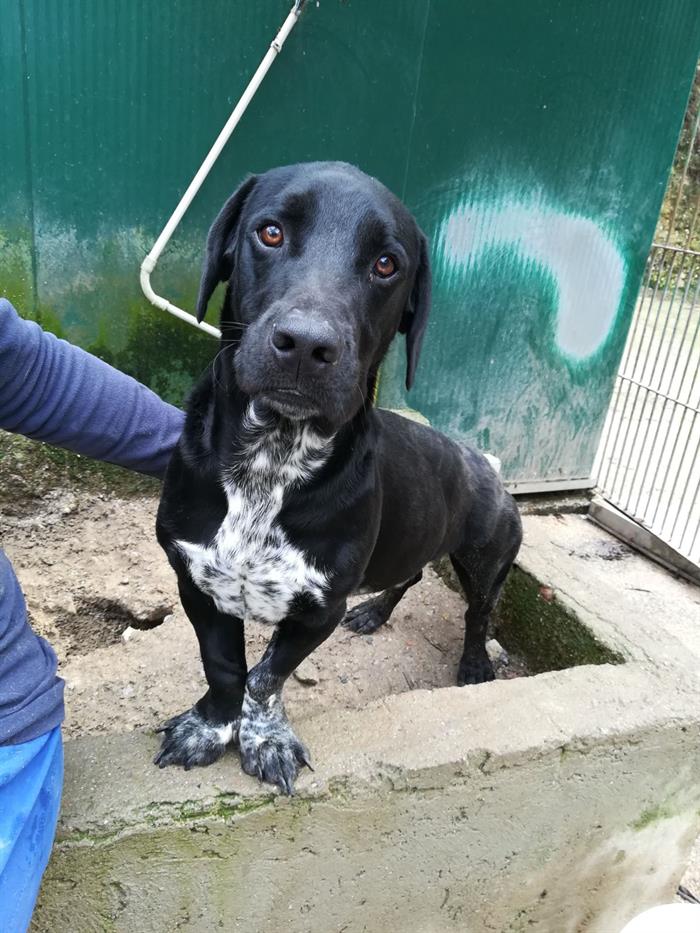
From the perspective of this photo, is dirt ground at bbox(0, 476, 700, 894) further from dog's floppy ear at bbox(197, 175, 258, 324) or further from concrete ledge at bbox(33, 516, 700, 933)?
dog's floppy ear at bbox(197, 175, 258, 324)

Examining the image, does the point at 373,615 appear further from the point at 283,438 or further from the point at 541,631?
the point at 283,438

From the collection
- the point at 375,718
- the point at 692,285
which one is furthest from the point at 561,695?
the point at 692,285

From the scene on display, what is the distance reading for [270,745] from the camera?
191 cm

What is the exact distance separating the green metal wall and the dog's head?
2011 mm

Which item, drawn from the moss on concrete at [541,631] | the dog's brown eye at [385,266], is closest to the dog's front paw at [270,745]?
the dog's brown eye at [385,266]

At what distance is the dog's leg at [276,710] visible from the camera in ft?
6.22

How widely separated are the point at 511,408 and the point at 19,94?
3216mm

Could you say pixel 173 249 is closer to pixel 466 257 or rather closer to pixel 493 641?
pixel 466 257

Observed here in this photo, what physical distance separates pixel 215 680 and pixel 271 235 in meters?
1.14

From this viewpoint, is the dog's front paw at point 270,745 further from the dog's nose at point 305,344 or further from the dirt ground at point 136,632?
the dog's nose at point 305,344

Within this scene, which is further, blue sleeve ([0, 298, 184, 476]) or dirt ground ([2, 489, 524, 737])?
dirt ground ([2, 489, 524, 737])

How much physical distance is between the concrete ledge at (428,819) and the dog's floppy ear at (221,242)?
115cm

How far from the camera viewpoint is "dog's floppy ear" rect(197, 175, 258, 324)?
183 centimetres

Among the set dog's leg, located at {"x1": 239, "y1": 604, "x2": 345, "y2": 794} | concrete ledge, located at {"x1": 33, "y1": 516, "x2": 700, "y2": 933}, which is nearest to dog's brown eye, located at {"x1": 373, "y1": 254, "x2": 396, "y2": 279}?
dog's leg, located at {"x1": 239, "y1": 604, "x2": 345, "y2": 794}
